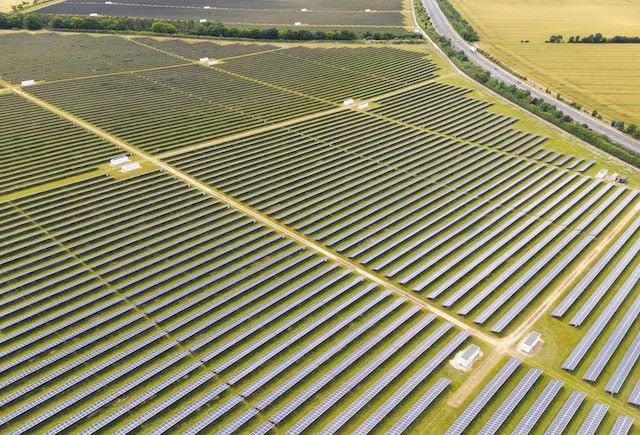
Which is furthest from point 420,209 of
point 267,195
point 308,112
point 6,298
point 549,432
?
point 6,298

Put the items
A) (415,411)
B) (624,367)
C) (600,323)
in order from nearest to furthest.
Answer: (415,411)
(624,367)
(600,323)

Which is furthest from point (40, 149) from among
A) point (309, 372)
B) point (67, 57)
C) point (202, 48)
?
point (202, 48)

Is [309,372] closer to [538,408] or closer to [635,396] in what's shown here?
[538,408]

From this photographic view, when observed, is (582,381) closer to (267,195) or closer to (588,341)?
(588,341)

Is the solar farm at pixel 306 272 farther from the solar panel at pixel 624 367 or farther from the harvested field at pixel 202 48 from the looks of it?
the harvested field at pixel 202 48

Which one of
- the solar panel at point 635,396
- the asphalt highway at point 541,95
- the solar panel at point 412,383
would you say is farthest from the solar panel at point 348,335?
the asphalt highway at point 541,95

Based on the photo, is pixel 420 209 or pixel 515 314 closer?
pixel 515 314

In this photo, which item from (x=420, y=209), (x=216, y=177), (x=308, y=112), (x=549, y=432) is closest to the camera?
(x=549, y=432)

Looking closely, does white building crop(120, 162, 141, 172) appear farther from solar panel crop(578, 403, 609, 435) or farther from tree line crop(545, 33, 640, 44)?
tree line crop(545, 33, 640, 44)
